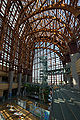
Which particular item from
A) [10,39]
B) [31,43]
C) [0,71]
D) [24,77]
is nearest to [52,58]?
[31,43]

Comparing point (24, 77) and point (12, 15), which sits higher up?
point (12, 15)

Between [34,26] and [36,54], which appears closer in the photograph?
[34,26]

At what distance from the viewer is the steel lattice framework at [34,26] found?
1922cm

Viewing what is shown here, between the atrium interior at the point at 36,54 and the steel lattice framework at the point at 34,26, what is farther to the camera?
the steel lattice framework at the point at 34,26

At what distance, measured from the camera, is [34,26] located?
1379 inches

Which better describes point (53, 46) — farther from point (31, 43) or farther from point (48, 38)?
point (31, 43)

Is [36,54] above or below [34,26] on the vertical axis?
below

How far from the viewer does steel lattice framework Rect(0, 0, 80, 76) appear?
19219 mm

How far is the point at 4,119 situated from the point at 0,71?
54.6 feet

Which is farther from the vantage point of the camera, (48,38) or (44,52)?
(44,52)

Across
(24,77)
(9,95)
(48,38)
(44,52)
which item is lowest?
(9,95)

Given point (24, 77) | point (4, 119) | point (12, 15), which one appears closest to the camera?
point (4, 119)

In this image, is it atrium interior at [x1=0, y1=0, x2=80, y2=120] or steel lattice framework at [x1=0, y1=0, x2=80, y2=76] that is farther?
steel lattice framework at [x1=0, y1=0, x2=80, y2=76]

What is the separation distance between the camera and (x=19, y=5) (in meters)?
27.3
